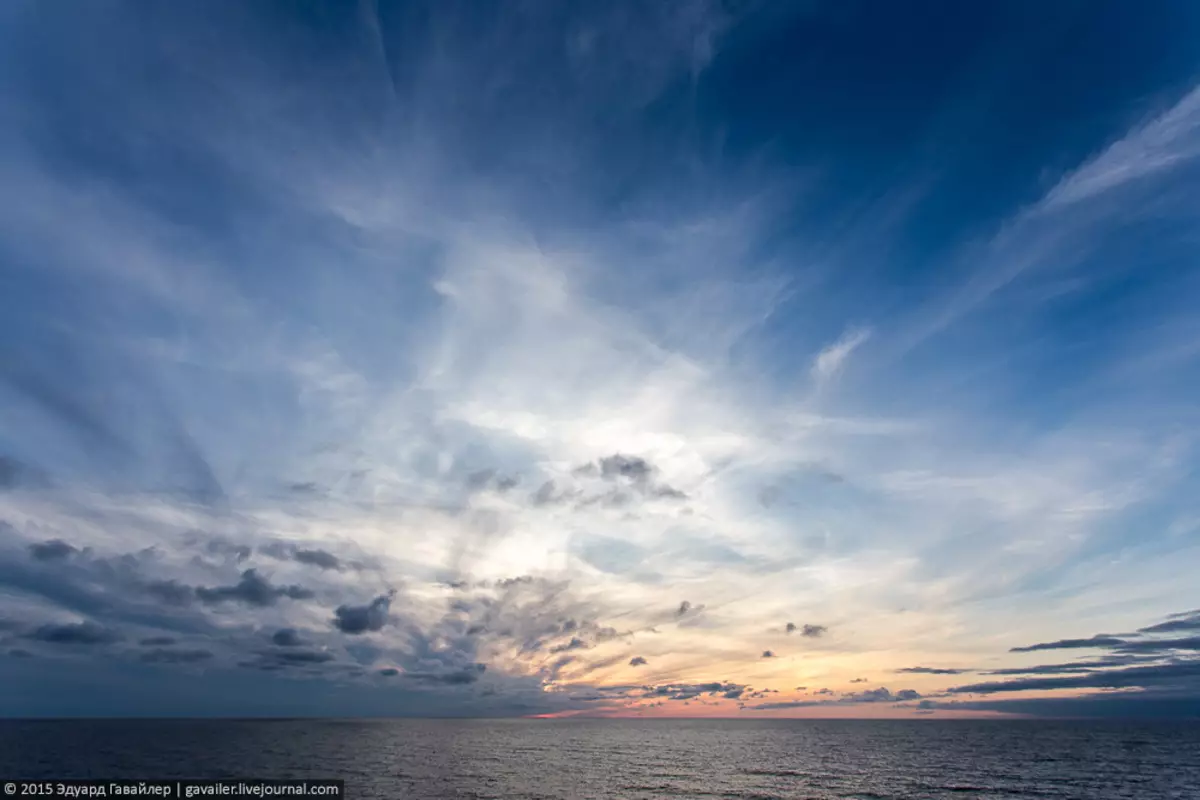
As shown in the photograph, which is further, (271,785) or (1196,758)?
(1196,758)

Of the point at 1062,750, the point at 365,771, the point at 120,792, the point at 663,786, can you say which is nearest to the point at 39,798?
the point at 120,792

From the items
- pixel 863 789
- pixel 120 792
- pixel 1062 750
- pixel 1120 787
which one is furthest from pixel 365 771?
pixel 1062 750

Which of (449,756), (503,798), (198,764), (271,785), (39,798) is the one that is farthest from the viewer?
(449,756)

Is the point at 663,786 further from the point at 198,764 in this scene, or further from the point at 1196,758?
the point at 1196,758

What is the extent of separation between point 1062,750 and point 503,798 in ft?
625

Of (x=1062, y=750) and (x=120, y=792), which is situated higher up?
(x=120, y=792)

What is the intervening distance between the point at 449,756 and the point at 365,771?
149 feet

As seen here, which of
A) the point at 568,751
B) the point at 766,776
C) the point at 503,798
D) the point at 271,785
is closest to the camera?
the point at 503,798

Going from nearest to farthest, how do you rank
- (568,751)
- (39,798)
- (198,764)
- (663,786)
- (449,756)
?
(39,798) → (663,786) → (198,764) → (449,756) → (568,751)

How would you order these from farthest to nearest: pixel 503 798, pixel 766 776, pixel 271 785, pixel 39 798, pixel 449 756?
pixel 449 756 → pixel 766 776 → pixel 271 785 → pixel 503 798 → pixel 39 798

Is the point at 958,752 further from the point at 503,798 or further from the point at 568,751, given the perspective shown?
the point at 503,798

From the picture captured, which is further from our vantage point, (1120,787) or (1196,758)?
(1196,758)

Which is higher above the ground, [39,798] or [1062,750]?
[39,798]

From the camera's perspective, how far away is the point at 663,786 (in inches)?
4254
